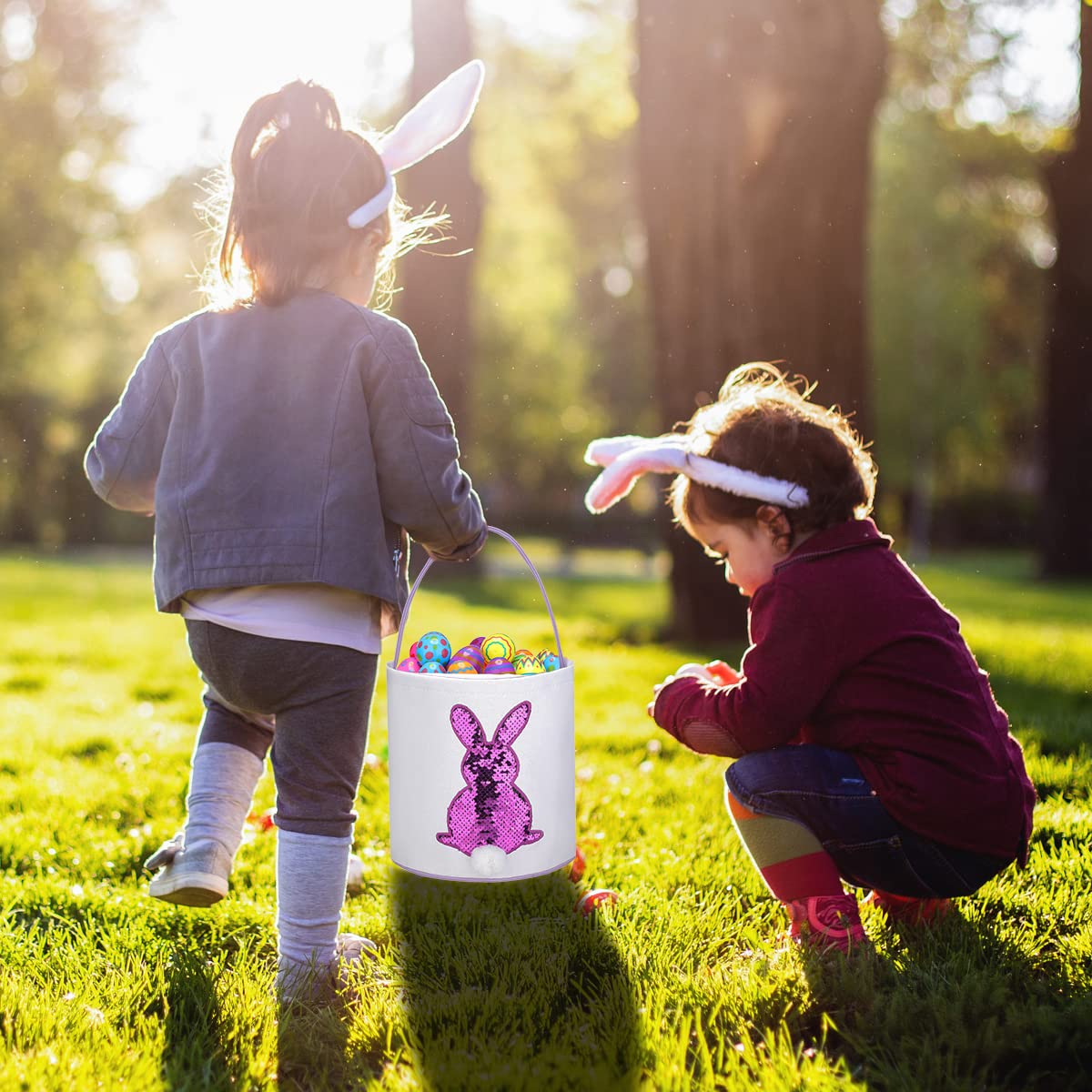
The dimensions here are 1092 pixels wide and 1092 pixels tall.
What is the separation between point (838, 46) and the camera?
5410 mm

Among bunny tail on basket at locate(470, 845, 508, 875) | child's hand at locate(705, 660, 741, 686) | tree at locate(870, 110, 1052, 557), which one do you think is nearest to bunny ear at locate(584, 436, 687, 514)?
child's hand at locate(705, 660, 741, 686)

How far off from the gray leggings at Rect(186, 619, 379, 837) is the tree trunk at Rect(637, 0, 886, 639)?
3.70 metres

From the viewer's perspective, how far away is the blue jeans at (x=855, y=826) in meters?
2.26

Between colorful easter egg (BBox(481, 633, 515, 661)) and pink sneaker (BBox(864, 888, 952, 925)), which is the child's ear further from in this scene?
pink sneaker (BBox(864, 888, 952, 925))

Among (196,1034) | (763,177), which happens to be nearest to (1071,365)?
(763,177)

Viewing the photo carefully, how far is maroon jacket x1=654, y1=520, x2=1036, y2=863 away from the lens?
7.27 feet

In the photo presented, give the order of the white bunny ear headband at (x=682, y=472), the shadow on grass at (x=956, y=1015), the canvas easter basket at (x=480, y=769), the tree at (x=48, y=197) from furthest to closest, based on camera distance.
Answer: the tree at (x=48, y=197) < the white bunny ear headband at (x=682, y=472) < the canvas easter basket at (x=480, y=769) < the shadow on grass at (x=956, y=1015)

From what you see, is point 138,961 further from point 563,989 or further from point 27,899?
point 563,989

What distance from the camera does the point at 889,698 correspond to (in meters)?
2.25

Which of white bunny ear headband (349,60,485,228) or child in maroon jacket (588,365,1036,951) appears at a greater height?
white bunny ear headband (349,60,485,228)

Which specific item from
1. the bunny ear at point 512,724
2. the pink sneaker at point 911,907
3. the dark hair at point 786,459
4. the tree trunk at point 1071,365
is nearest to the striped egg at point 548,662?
the bunny ear at point 512,724

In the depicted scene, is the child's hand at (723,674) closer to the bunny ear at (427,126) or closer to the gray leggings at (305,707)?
the gray leggings at (305,707)

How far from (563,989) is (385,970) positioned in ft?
1.12

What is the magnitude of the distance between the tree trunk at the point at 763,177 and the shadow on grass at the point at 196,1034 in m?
4.05
